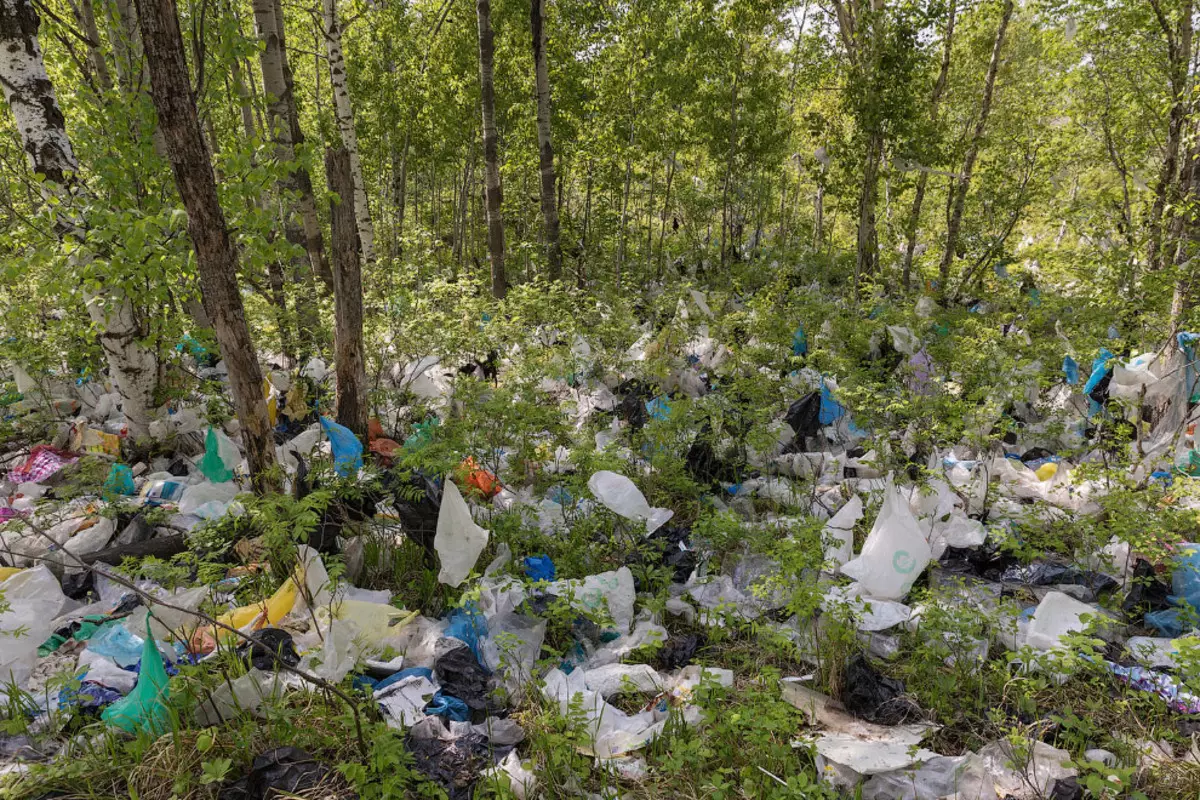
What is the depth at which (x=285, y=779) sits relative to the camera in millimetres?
2074

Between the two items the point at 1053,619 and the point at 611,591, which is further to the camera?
the point at 611,591

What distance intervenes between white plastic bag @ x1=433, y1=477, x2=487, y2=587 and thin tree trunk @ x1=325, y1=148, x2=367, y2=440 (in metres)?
1.98

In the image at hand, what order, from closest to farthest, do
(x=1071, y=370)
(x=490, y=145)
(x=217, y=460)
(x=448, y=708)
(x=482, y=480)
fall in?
1. (x=448, y=708)
2. (x=482, y=480)
3. (x=217, y=460)
4. (x=1071, y=370)
5. (x=490, y=145)

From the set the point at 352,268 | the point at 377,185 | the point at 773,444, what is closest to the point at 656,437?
the point at 773,444

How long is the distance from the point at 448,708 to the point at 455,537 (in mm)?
830

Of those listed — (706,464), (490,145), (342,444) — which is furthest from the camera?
(490,145)

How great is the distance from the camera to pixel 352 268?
4496 mm

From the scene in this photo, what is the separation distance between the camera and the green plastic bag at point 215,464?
4273 mm

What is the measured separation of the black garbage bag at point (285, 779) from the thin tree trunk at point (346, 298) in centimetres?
293

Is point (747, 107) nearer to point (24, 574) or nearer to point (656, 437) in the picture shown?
point (656, 437)

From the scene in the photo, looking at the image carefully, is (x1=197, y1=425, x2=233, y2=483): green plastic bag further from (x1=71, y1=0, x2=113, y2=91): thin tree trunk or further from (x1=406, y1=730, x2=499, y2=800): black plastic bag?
(x1=71, y1=0, x2=113, y2=91): thin tree trunk

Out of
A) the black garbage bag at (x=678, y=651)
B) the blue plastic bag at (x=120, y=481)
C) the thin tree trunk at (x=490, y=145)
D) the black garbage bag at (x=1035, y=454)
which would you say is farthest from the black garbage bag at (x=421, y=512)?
the thin tree trunk at (x=490, y=145)

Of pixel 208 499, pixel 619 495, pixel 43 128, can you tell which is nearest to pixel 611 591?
pixel 619 495

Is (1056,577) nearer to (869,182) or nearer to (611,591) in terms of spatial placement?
(611,591)
